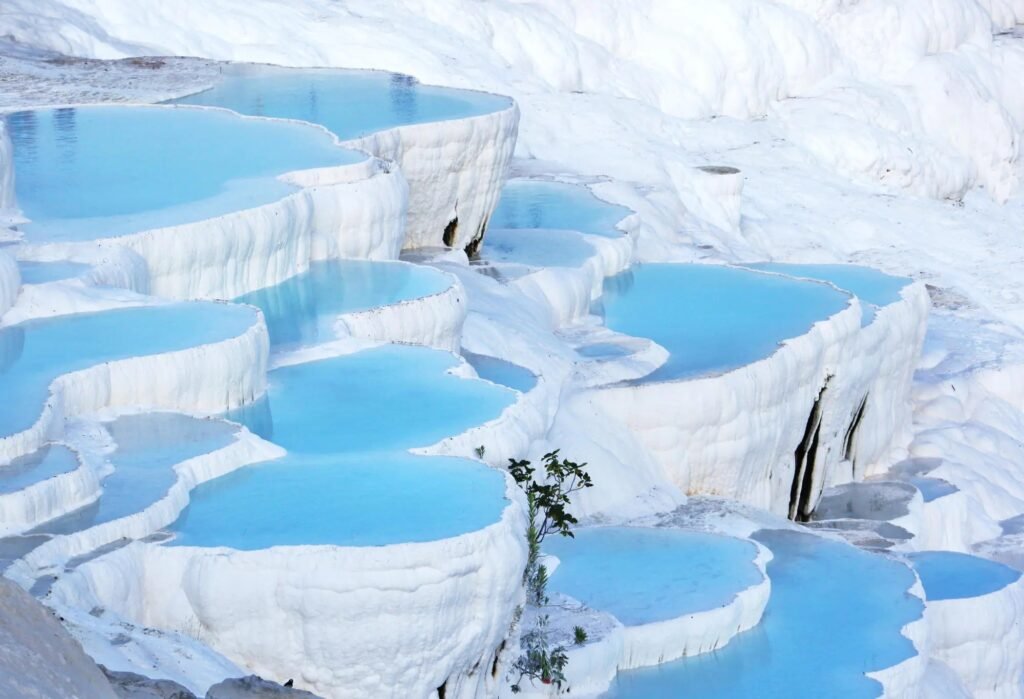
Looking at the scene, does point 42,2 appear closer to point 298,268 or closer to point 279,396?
point 298,268

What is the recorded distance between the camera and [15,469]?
7.81 m

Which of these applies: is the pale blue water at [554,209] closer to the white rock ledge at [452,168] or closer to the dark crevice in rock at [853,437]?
the white rock ledge at [452,168]

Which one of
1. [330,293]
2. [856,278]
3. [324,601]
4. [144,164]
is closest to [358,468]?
[324,601]

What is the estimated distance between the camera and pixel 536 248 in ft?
51.6

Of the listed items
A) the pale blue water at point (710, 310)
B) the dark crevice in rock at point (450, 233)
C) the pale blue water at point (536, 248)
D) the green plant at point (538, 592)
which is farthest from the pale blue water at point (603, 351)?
the green plant at point (538, 592)

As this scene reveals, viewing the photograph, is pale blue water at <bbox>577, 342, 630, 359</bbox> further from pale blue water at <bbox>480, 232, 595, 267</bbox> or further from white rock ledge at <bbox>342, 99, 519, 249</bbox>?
white rock ledge at <bbox>342, 99, 519, 249</bbox>

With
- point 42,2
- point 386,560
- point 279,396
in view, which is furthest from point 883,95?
point 386,560

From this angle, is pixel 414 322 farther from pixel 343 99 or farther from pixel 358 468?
pixel 343 99

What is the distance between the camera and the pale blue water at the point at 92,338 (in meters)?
8.73

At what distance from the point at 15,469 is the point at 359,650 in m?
1.73

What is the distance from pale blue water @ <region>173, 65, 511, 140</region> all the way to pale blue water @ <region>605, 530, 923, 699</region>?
5236 mm

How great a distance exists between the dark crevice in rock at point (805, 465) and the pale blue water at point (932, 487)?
3.60 ft

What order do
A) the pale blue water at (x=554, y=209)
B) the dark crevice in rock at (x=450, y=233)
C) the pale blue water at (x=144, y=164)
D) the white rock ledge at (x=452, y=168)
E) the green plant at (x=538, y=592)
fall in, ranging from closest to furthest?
the green plant at (x=538, y=592), the pale blue water at (x=144, y=164), the white rock ledge at (x=452, y=168), the dark crevice in rock at (x=450, y=233), the pale blue water at (x=554, y=209)

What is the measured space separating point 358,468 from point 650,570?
2.86 meters
